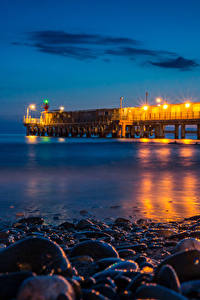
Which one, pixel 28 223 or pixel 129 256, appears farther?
pixel 28 223

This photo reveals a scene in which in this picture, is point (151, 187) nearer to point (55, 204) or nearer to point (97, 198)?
point (97, 198)

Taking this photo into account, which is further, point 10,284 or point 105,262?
point 105,262

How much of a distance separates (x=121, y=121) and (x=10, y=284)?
5864 centimetres

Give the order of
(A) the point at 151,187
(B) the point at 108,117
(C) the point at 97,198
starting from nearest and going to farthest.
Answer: (C) the point at 97,198
(A) the point at 151,187
(B) the point at 108,117

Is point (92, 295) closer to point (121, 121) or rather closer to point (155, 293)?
point (155, 293)

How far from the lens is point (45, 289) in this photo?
2.26m

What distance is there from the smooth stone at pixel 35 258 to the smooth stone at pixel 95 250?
2.03 ft

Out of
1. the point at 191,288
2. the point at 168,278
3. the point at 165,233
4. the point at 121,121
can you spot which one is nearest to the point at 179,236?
the point at 165,233

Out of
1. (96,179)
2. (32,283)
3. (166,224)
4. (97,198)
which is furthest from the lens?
(96,179)

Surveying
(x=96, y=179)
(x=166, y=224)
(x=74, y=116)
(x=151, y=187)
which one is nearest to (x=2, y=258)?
(x=166, y=224)

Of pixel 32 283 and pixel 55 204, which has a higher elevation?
pixel 32 283

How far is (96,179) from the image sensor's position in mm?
12039

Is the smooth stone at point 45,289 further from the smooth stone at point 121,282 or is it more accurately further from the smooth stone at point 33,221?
the smooth stone at point 33,221

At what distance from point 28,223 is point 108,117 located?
6055 cm
